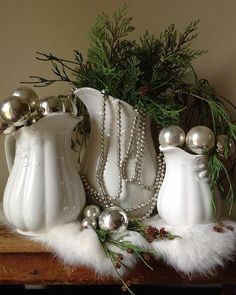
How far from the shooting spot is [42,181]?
63 cm

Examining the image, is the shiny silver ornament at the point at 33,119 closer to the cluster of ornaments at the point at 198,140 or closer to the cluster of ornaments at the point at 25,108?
the cluster of ornaments at the point at 25,108

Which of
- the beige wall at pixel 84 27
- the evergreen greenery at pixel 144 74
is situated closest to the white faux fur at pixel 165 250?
the evergreen greenery at pixel 144 74

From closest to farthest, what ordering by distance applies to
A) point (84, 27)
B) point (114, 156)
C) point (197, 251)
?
point (197, 251) → point (114, 156) → point (84, 27)

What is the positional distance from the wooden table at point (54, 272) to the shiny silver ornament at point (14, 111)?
188 mm

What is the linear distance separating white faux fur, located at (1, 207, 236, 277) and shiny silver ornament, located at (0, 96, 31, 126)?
18cm

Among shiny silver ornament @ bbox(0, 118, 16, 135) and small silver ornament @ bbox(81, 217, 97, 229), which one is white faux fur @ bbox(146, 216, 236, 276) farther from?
shiny silver ornament @ bbox(0, 118, 16, 135)

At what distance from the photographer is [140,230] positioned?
2.11 ft

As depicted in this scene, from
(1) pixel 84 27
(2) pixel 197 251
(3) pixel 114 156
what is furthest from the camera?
(1) pixel 84 27

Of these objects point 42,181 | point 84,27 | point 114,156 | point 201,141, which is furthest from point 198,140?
point 84,27

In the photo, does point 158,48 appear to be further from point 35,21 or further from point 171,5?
point 35,21

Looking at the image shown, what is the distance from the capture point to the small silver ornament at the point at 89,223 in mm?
638

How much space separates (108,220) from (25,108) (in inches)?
8.4

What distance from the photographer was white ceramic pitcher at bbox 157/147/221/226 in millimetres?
648

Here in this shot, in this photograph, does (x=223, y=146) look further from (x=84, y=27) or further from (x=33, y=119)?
(x=84, y=27)
